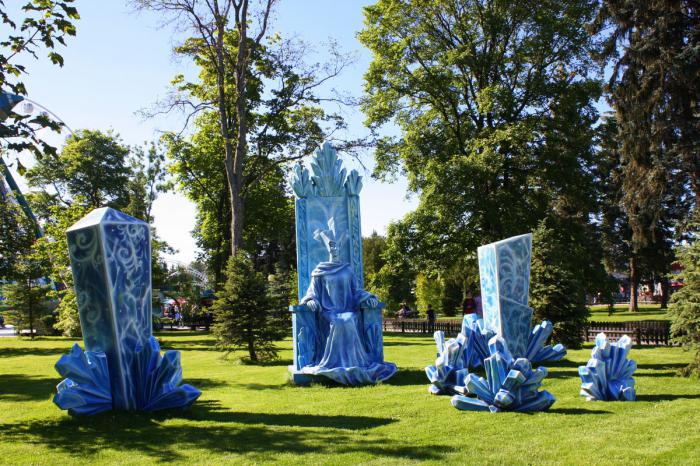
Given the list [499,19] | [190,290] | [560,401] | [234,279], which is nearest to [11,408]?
[234,279]

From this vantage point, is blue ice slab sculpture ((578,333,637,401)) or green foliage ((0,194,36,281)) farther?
green foliage ((0,194,36,281))

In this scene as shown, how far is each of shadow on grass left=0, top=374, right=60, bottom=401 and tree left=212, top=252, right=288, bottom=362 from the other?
467cm

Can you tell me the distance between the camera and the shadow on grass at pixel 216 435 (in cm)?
671

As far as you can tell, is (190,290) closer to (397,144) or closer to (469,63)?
(397,144)

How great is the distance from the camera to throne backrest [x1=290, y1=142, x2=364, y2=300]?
1359cm

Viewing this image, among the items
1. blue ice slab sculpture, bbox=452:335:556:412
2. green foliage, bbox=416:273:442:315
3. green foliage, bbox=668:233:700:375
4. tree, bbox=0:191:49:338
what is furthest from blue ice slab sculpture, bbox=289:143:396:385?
green foliage, bbox=416:273:442:315

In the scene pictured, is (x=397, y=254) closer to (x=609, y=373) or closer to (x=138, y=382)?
(x=609, y=373)

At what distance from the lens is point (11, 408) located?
9.98 metres

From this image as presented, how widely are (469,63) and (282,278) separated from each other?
12717 millimetres

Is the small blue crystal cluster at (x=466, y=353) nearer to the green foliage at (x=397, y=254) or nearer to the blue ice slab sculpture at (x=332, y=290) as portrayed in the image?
the blue ice slab sculpture at (x=332, y=290)

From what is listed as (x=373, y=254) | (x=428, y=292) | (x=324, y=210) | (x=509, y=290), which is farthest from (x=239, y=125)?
(x=373, y=254)

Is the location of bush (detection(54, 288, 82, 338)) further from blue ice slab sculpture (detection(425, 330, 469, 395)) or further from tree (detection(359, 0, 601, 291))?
blue ice slab sculpture (detection(425, 330, 469, 395))

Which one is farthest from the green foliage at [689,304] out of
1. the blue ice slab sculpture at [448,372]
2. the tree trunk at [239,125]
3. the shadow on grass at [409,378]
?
the tree trunk at [239,125]

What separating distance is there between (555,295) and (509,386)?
7.86 m
